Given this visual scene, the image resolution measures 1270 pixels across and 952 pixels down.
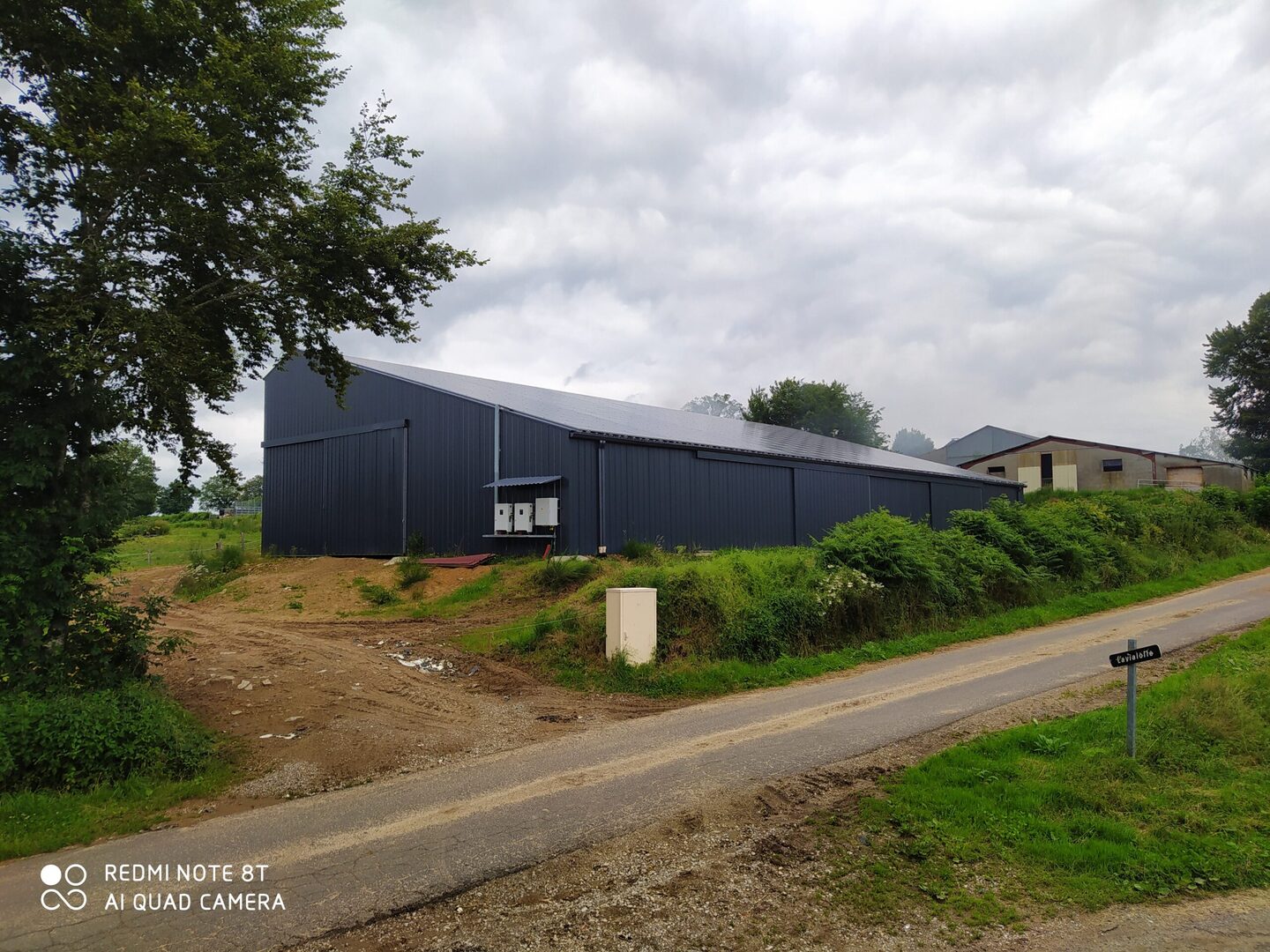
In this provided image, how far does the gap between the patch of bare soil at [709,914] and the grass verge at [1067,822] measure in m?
0.17

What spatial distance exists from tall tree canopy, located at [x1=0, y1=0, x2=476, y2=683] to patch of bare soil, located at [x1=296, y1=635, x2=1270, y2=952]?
595 centimetres

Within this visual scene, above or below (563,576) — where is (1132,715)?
below

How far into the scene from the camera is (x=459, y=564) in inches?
839

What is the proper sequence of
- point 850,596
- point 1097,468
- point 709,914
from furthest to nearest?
1. point 1097,468
2. point 850,596
3. point 709,914

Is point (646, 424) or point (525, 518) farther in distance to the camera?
point (646, 424)

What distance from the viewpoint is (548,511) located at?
20.3m

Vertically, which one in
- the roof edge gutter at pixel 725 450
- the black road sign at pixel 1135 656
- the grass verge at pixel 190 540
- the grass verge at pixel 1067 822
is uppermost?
the roof edge gutter at pixel 725 450

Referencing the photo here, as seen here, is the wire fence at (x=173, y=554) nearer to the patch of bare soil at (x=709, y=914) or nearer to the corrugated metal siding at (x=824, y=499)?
the corrugated metal siding at (x=824, y=499)

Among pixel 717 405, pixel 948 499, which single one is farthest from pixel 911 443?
pixel 948 499

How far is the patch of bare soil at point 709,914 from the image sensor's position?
4.00 metres

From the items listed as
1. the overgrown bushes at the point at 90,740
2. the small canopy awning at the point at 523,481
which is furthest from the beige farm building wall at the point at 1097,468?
the overgrown bushes at the point at 90,740

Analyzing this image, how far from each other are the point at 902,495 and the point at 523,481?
61.7 feet

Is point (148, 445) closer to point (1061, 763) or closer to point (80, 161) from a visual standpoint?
point (80, 161)

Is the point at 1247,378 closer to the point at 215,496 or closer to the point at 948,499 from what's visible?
the point at 948,499
